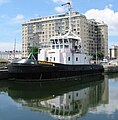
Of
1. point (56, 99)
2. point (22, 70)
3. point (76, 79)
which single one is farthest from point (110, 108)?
point (76, 79)

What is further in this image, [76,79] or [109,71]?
[109,71]

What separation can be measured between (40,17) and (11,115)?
93929 mm

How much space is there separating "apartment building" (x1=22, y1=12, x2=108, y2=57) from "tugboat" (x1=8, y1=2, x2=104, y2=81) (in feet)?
188

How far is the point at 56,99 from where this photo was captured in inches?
660

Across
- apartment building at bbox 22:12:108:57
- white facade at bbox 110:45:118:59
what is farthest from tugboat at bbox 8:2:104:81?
white facade at bbox 110:45:118:59

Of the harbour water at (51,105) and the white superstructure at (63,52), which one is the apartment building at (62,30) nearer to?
the white superstructure at (63,52)

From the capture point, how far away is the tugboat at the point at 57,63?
23.6 m

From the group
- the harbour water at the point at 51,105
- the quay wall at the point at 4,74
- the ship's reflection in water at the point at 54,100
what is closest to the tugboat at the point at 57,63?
the quay wall at the point at 4,74

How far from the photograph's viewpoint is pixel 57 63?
25.3m

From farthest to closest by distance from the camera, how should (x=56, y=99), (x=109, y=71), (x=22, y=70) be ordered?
(x=109, y=71) → (x=22, y=70) → (x=56, y=99)

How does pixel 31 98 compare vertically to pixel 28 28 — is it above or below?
below

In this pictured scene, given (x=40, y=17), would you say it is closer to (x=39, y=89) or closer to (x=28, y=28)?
(x=28, y=28)

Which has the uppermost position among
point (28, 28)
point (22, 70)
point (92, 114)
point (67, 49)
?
point (28, 28)

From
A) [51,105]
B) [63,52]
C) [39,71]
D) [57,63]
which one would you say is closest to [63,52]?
[63,52]
